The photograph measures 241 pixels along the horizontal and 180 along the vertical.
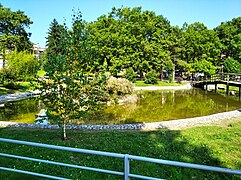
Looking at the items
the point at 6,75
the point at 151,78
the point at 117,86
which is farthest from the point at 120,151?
the point at 151,78

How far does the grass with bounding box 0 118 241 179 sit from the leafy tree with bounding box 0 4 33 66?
3263 cm

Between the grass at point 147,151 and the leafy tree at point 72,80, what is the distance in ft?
3.73

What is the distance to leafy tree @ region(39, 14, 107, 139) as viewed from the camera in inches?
315

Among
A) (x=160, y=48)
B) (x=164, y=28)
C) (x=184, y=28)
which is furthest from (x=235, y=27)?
(x=160, y=48)

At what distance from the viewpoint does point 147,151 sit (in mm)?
7047

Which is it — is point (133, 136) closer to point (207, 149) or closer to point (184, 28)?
point (207, 149)

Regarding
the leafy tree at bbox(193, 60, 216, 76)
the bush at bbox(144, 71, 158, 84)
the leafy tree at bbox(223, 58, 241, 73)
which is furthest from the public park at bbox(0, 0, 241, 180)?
the leafy tree at bbox(223, 58, 241, 73)

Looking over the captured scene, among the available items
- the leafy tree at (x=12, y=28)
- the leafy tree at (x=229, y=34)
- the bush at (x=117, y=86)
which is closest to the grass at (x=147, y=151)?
the bush at (x=117, y=86)

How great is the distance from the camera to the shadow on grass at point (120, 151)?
5695 mm

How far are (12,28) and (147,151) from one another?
4039 centimetres

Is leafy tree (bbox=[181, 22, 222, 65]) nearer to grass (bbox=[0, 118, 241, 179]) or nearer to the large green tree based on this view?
the large green tree

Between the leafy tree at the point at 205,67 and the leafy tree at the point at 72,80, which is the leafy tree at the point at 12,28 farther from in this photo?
the leafy tree at the point at 72,80

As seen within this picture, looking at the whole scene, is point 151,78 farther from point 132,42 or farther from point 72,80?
point 72,80

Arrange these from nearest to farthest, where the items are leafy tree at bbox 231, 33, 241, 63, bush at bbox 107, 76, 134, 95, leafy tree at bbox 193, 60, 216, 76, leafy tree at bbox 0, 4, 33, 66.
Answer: bush at bbox 107, 76, 134, 95 → leafy tree at bbox 0, 4, 33, 66 → leafy tree at bbox 193, 60, 216, 76 → leafy tree at bbox 231, 33, 241, 63
